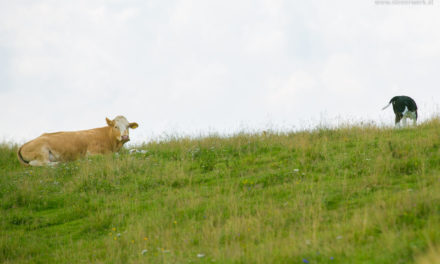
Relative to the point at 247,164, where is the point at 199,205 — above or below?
below

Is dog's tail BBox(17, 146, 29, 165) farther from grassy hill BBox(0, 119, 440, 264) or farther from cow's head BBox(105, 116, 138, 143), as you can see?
cow's head BBox(105, 116, 138, 143)

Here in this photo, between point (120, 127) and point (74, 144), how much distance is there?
1732mm

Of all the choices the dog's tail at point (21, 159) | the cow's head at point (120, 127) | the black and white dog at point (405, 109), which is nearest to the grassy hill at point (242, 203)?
the dog's tail at point (21, 159)

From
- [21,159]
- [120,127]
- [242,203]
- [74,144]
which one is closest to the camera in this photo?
[242,203]

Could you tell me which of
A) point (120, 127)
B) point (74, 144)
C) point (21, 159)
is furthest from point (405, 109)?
point (21, 159)

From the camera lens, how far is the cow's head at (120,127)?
16.7 meters

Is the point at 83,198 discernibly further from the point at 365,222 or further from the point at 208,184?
the point at 365,222

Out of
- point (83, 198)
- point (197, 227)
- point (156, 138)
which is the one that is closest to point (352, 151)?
point (197, 227)

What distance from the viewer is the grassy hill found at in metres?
6.42

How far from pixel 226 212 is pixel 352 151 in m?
4.57

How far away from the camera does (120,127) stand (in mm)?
16844

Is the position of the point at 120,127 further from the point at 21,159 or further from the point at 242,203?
the point at 242,203

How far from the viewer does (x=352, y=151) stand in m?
11.6

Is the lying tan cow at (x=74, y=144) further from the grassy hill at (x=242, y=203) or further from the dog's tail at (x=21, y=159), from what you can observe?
the grassy hill at (x=242, y=203)
